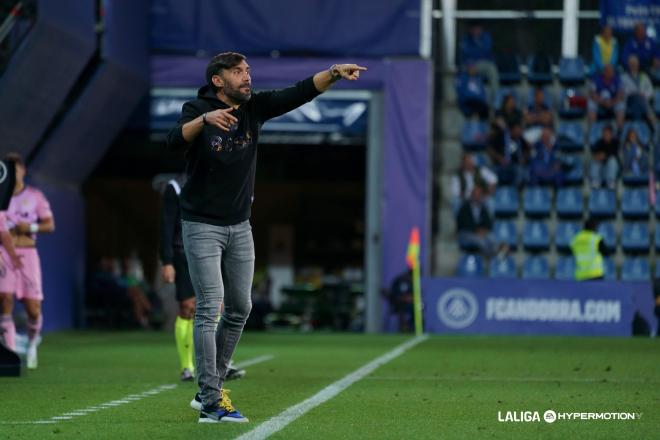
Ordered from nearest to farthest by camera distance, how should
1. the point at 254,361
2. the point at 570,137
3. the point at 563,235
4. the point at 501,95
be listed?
the point at 254,361 < the point at 563,235 < the point at 570,137 < the point at 501,95

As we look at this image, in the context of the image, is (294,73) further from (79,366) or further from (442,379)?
(442,379)

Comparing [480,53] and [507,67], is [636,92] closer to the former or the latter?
[507,67]

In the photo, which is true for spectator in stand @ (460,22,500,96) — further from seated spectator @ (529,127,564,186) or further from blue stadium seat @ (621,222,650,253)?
blue stadium seat @ (621,222,650,253)

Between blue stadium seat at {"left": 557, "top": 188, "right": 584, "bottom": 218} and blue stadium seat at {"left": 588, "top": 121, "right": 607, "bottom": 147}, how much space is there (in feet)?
3.24

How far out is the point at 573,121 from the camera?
86.5 feet

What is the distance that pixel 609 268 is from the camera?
25125mm

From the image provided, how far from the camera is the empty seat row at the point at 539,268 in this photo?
2503cm

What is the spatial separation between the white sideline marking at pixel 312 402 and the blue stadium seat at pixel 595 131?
35.1 feet

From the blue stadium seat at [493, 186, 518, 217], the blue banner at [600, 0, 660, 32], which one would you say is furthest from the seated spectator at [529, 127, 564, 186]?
the blue banner at [600, 0, 660, 32]

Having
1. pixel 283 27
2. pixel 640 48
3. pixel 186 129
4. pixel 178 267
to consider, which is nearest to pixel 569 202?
pixel 640 48

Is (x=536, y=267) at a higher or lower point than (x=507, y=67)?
lower

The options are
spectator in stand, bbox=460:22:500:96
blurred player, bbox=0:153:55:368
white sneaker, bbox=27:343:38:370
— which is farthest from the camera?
spectator in stand, bbox=460:22:500:96

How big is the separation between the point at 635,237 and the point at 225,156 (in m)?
18.3

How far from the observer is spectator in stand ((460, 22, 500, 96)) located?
26.3m
